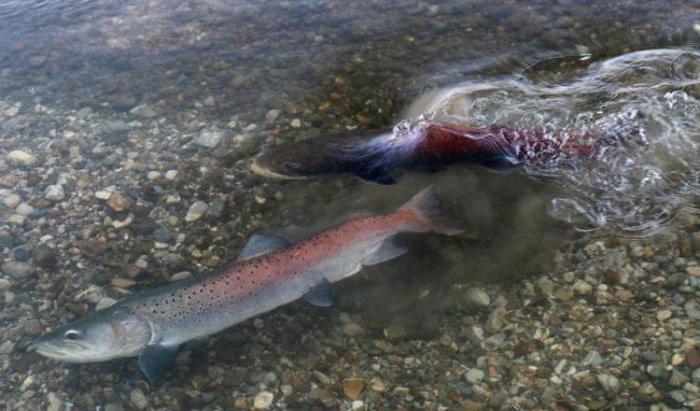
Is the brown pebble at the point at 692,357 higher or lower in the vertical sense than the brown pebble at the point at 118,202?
lower

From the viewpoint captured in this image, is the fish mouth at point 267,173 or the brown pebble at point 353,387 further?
the fish mouth at point 267,173

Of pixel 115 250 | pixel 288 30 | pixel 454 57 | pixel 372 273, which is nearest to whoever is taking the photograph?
pixel 372 273

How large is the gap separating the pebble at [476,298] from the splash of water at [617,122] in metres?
1.00

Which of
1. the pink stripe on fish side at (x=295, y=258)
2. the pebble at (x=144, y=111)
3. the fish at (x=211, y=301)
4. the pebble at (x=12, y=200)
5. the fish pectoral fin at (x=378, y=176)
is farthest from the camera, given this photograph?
the pebble at (x=144, y=111)

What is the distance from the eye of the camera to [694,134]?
5.30 metres

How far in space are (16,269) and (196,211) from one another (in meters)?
1.50

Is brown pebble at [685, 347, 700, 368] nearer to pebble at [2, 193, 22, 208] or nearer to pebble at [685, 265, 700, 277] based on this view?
pebble at [685, 265, 700, 277]

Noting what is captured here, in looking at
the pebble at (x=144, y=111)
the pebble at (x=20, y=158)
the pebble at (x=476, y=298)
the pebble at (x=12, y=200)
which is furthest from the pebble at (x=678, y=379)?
the pebble at (x=20, y=158)

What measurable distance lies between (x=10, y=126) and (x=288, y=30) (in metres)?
3.38

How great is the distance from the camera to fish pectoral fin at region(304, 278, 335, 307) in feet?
13.7

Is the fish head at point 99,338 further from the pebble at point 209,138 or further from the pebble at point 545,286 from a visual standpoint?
the pebble at point 545,286

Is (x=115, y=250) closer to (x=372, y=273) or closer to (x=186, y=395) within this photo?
(x=186, y=395)

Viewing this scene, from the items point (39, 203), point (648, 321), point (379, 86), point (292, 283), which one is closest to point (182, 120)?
point (39, 203)

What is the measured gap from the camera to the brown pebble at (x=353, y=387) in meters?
3.94
